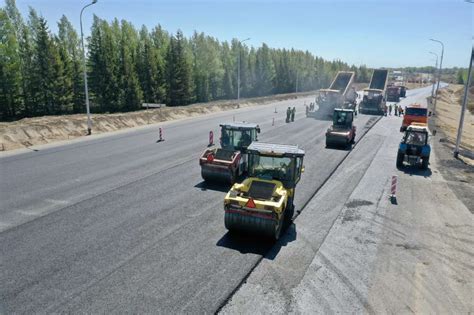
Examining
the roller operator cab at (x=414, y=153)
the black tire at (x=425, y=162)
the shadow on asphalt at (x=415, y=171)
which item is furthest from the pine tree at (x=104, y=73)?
the black tire at (x=425, y=162)

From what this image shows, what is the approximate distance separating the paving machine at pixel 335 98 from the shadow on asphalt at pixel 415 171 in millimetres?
19676

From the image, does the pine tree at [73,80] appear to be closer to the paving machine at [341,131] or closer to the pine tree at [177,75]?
the pine tree at [177,75]

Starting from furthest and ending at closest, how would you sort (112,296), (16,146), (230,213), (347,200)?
(16,146), (347,200), (230,213), (112,296)

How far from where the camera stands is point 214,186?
1524 cm

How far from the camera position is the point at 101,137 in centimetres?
2734

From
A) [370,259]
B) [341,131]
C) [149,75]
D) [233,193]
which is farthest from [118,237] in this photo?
[149,75]

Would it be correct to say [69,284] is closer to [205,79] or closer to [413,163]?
[413,163]

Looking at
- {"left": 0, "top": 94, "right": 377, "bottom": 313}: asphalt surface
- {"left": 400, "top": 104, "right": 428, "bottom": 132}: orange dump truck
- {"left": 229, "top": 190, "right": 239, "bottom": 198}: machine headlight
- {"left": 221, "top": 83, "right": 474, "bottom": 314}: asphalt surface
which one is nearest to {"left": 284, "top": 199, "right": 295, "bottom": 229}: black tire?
{"left": 221, "top": 83, "right": 474, "bottom": 314}: asphalt surface

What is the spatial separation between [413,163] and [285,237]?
12045 millimetres

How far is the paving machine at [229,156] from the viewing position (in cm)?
1481

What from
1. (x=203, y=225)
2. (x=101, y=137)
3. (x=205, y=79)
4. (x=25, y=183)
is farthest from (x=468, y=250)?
(x=205, y=79)

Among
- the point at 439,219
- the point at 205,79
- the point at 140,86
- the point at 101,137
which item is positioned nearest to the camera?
the point at 439,219

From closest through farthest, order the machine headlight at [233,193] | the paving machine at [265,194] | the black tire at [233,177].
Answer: the paving machine at [265,194], the machine headlight at [233,193], the black tire at [233,177]

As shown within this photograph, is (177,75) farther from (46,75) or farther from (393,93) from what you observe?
(393,93)
